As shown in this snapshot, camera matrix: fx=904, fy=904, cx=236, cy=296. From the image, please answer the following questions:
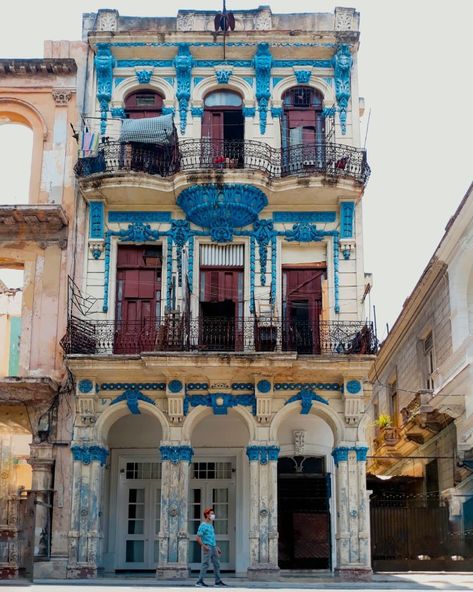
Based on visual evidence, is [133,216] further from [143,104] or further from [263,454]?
[263,454]

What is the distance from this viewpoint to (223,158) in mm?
22719

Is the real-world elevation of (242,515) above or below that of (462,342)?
below

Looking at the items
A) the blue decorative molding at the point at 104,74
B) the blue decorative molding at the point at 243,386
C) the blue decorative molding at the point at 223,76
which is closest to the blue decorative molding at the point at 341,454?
the blue decorative molding at the point at 243,386

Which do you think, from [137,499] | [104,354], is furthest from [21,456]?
[104,354]

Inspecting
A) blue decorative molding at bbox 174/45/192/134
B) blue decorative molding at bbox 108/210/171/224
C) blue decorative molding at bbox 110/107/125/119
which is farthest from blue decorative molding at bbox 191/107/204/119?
blue decorative molding at bbox 108/210/171/224

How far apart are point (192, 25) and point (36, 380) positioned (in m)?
10.3

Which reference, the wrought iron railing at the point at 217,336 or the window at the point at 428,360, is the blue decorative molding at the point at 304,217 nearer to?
the wrought iron railing at the point at 217,336

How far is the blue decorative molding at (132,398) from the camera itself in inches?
851

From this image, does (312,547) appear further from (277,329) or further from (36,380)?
(36,380)

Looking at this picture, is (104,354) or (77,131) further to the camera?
(77,131)

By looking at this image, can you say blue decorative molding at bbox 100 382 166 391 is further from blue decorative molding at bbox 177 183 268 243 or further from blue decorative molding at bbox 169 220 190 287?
blue decorative molding at bbox 177 183 268 243

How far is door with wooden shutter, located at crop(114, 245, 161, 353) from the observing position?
72.2 ft

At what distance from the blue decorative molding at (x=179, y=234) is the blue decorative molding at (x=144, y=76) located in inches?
161

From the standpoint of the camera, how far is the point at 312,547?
22.5 meters
